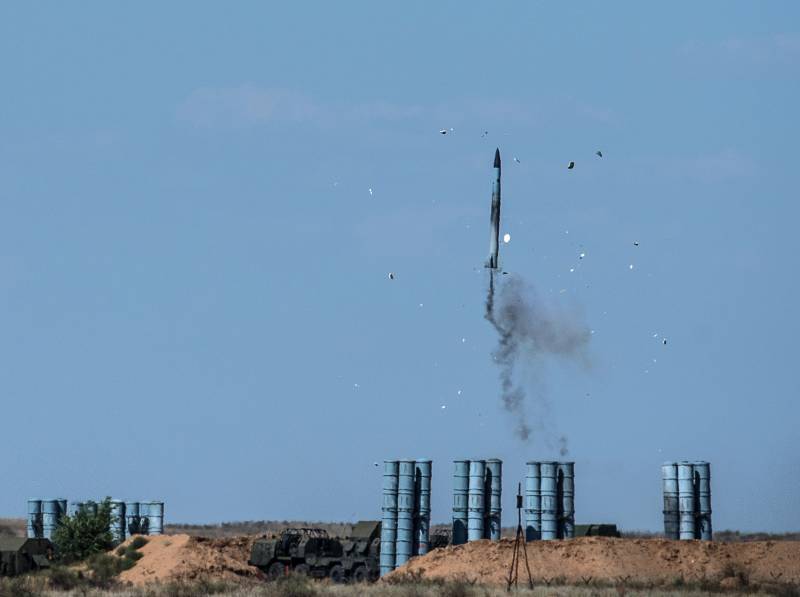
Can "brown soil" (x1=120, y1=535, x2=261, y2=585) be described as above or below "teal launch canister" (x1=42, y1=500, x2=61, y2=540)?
A: below

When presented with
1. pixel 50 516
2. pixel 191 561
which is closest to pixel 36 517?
pixel 50 516

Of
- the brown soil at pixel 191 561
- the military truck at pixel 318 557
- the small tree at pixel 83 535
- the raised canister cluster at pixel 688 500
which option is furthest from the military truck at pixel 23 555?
the raised canister cluster at pixel 688 500

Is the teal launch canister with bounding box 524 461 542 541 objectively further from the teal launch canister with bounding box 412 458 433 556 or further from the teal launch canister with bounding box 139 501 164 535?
the teal launch canister with bounding box 139 501 164 535

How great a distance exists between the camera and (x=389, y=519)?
56812mm

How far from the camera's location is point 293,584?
44.7 metres

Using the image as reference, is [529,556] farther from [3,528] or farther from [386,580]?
[3,528]

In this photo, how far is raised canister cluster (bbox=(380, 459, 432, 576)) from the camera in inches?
2221

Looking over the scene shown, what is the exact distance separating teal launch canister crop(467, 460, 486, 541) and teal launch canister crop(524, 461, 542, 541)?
1702mm

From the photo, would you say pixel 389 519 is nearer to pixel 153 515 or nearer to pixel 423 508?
pixel 423 508

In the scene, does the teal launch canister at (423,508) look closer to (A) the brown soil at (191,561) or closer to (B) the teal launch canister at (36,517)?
(A) the brown soil at (191,561)

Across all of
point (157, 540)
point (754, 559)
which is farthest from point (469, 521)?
point (157, 540)

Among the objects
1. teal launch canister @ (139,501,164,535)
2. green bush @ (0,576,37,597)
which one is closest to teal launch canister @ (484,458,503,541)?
green bush @ (0,576,37,597)

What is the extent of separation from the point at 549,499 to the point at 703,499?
5.71m

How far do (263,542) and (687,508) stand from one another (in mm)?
16649
